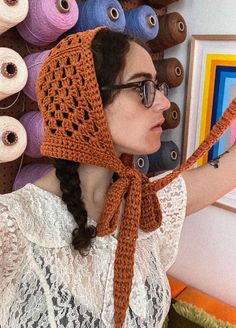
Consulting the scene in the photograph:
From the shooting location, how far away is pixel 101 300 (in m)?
0.76

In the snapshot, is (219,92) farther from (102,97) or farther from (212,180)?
(102,97)

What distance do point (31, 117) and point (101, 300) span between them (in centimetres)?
53

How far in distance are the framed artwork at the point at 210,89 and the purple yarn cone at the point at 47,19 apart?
0.44m

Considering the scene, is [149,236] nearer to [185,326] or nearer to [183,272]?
[185,326]

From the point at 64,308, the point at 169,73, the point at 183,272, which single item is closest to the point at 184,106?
the point at 169,73

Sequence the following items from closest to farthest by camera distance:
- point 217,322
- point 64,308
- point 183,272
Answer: point 64,308, point 217,322, point 183,272

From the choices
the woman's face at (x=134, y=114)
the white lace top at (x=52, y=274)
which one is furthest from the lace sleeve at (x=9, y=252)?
the woman's face at (x=134, y=114)

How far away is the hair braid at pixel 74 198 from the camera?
2.49 feet

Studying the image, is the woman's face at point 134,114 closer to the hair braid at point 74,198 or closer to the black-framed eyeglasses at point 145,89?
the black-framed eyeglasses at point 145,89

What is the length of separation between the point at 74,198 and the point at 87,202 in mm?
62

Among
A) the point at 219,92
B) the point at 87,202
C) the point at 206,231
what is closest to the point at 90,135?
the point at 87,202

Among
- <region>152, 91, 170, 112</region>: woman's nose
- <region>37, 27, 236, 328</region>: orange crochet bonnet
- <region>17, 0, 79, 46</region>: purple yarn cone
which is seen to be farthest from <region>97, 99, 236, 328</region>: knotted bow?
<region>17, 0, 79, 46</region>: purple yarn cone

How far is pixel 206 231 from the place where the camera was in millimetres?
1354

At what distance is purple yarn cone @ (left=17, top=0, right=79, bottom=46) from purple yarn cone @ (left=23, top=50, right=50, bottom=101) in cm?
5
